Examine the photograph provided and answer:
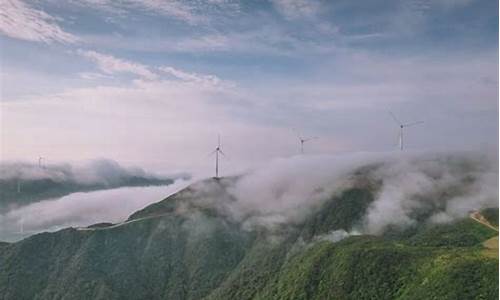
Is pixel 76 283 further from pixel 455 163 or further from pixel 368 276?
pixel 455 163

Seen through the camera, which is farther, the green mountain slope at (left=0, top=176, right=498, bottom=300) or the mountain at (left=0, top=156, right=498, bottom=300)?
the mountain at (left=0, top=156, right=498, bottom=300)

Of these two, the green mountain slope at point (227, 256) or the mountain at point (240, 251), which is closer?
the green mountain slope at point (227, 256)

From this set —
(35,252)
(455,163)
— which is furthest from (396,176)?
(35,252)

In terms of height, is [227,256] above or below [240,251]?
below

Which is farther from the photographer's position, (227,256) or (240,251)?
(240,251)
